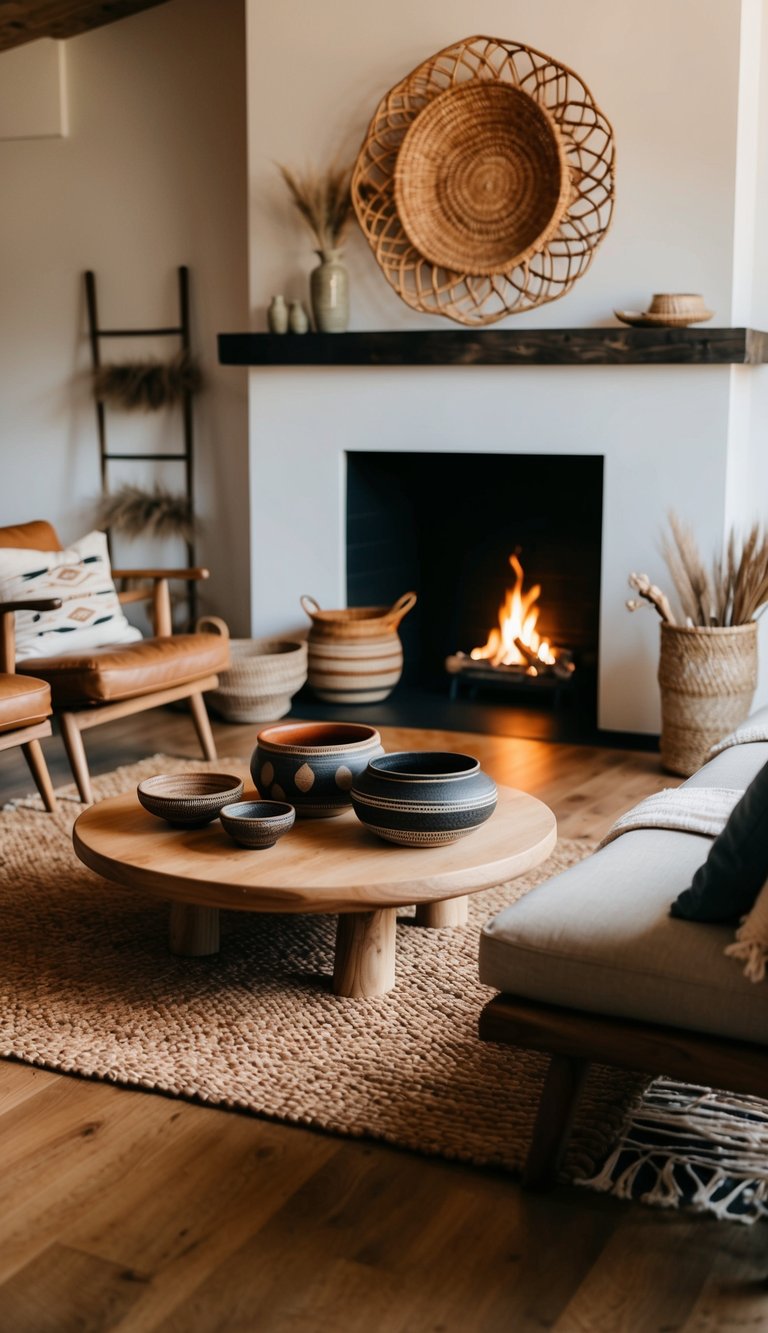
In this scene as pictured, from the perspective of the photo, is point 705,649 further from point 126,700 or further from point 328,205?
point 328,205

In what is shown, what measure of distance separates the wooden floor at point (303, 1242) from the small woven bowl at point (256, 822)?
1.75ft

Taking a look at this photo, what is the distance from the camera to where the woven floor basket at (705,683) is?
4582mm

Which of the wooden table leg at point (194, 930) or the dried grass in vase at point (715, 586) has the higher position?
the dried grass in vase at point (715, 586)

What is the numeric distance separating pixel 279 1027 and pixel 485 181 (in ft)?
11.5

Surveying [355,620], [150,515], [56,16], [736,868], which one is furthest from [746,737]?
[56,16]

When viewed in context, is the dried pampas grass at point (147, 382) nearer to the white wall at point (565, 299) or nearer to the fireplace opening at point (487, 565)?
the white wall at point (565, 299)

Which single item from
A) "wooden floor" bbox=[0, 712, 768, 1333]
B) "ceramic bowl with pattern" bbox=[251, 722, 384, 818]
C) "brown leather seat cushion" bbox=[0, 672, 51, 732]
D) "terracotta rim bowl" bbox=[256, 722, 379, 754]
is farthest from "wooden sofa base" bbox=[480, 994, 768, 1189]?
"brown leather seat cushion" bbox=[0, 672, 51, 732]

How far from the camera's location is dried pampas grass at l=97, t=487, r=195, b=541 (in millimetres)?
6348

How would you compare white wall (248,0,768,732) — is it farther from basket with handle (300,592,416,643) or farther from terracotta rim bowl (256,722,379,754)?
terracotta rim bowl (256,722,379,754)

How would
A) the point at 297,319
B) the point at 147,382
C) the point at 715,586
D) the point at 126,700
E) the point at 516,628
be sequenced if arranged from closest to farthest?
the point at 126,700 < the point at 715,586 < the point at 297,319 < the point at 516,628 < the point at 147,382

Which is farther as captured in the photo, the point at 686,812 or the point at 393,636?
the point at 393,636

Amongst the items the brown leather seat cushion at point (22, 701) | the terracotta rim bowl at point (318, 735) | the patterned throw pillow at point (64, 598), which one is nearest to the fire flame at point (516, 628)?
the patterned throw pillow at point (64, 598)

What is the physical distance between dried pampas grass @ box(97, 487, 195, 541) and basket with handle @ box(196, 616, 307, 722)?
3.10ft

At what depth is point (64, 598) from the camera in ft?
14.9
